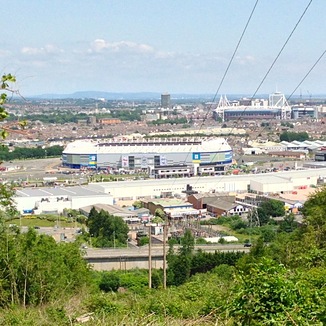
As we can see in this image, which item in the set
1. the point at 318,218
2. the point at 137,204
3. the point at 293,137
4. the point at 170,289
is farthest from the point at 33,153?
the point at 170,289

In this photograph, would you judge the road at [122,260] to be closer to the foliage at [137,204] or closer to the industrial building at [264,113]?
the foliage at [137,204]

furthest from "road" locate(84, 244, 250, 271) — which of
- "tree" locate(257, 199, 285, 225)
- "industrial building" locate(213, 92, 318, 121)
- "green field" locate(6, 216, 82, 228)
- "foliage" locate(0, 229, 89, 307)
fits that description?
"industrial building" locate(213, 92, 318, 121)

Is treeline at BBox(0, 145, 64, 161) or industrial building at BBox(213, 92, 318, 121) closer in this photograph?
treeline at BBox(0, 145, 64, 161)

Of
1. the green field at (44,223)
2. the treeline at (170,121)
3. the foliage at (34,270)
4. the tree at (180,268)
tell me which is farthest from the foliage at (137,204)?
the treeline at (170,121)

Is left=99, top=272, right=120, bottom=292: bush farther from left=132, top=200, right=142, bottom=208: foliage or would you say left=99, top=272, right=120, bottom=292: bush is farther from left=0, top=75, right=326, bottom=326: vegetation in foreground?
left=132, top=200, right=142, bottom=208: foliage

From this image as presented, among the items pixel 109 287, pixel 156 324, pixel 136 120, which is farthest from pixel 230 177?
pixel 136 120
